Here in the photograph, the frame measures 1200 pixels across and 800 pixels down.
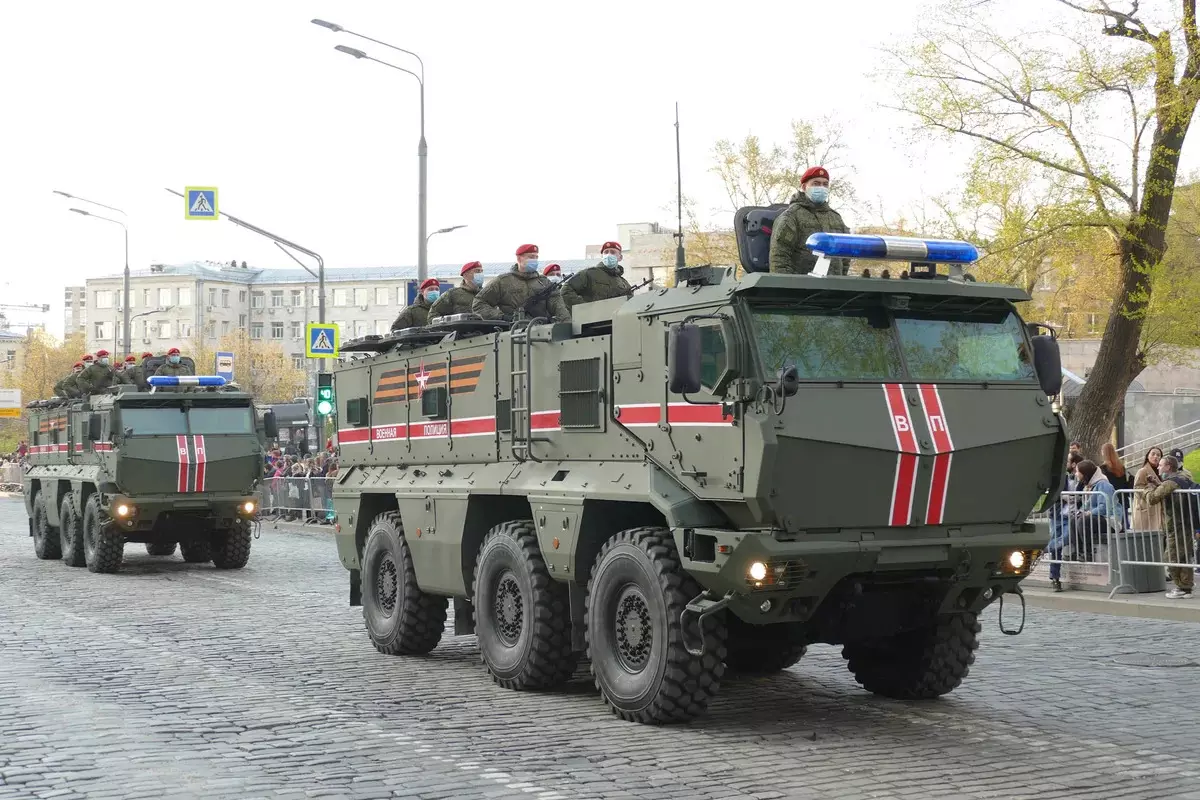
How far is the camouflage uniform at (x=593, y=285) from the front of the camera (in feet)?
42.1

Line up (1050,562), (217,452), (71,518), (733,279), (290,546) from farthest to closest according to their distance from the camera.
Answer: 1. (290,546)
2. (71,518)
3. (217,452)
4. (1050,562)
5. (733,279)

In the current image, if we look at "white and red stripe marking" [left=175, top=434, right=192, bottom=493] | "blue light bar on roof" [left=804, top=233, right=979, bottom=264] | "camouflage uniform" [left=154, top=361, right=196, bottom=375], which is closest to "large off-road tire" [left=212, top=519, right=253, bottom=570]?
"white and red stripe marking" [left=175, top=434, right=192, bottom=493]

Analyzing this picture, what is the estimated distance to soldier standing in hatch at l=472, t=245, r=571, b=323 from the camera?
13203 millimetres

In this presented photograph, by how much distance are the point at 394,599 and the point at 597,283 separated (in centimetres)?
317

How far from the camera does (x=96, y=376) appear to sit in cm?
2695

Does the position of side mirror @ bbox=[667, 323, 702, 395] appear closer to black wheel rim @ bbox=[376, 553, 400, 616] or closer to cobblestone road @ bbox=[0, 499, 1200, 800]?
cobblestone road @ bbox=[0, 499, 1200, 800]

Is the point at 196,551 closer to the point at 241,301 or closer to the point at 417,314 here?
the point at 417,314

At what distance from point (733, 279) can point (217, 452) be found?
15.1 m

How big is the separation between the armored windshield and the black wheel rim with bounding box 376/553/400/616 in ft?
17.0

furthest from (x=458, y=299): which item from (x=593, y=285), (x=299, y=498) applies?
(x=299, y=498)

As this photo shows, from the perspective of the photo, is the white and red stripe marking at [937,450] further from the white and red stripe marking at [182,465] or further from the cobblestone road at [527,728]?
the white and red stripe marking at [182,465]

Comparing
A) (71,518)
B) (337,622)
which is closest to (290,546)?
(71,518)

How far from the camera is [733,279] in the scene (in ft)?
30.8

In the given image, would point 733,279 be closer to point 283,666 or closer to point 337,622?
point 283,666
